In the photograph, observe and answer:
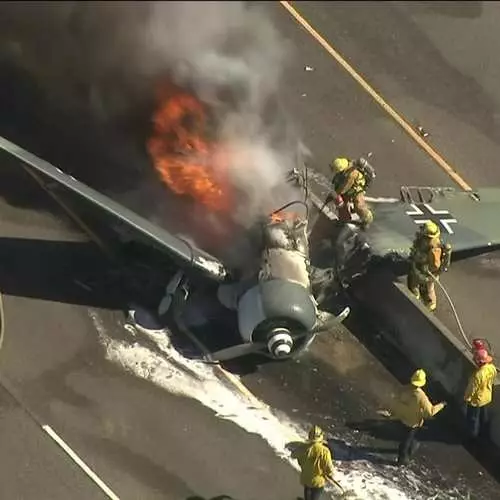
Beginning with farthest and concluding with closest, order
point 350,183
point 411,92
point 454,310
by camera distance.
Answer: point 411,92, point 454,310, point 350,183

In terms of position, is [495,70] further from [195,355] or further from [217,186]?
[195,355]

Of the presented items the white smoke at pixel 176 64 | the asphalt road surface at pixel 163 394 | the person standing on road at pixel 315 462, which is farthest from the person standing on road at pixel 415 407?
the white smoke at pixel 176 64

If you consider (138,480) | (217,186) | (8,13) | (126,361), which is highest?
(8,13)

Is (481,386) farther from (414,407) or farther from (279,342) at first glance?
(279,342)

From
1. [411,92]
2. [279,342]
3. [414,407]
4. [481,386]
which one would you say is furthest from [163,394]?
[411,92]

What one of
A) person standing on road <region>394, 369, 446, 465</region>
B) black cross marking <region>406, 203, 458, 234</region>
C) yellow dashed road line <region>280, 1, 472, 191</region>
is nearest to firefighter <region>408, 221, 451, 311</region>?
black cross marking <region>406, 203, 458, 234</region>

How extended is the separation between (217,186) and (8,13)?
6.03 m

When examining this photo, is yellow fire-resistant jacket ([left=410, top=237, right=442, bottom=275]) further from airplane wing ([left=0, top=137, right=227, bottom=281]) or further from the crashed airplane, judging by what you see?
airplane wing ([left=0, top=137, right=227, bottom=281])

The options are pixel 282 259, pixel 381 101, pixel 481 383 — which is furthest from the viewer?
pixel 381 101

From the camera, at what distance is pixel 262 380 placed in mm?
18047

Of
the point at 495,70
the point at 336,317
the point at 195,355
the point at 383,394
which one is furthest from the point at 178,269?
the point at 495,70

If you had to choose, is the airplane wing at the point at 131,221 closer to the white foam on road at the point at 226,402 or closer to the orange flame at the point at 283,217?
the orange flame at the point at 283,217

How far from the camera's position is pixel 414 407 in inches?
642

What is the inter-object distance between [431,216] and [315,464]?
19.7ft
